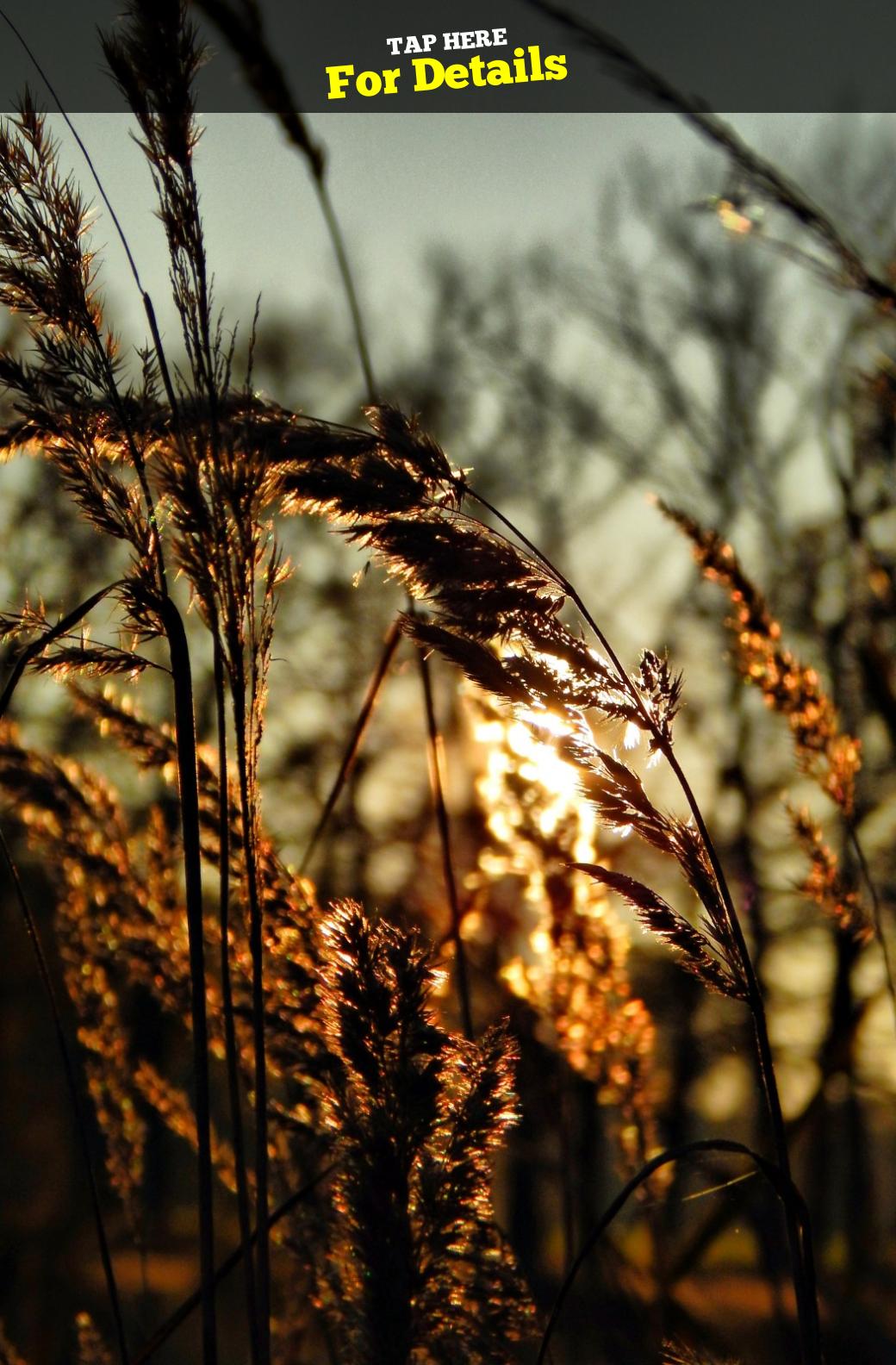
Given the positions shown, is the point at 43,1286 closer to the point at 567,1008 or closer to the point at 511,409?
the point at 511,409

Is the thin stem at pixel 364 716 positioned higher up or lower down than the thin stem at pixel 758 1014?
higher up

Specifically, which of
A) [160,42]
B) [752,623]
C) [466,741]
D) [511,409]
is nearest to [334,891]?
[466,741]

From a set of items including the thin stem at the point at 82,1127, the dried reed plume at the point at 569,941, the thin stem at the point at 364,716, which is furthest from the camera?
the dried reed plume at the point at 569,941

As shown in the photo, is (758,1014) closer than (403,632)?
Yes

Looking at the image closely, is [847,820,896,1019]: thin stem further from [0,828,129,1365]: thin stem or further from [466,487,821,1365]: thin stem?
[0,828,129,1365]: thin stem

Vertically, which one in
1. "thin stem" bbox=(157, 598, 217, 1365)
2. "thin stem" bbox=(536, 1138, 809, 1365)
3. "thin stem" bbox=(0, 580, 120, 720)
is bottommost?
"thin stem" bbox=(536, 1138, 809, 1365)

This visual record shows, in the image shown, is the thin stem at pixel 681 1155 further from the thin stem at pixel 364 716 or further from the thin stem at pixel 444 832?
the thin stem at pixel 364 716

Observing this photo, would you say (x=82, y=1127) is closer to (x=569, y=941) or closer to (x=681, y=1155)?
(x=681, y=1155)

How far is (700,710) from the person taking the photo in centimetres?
739

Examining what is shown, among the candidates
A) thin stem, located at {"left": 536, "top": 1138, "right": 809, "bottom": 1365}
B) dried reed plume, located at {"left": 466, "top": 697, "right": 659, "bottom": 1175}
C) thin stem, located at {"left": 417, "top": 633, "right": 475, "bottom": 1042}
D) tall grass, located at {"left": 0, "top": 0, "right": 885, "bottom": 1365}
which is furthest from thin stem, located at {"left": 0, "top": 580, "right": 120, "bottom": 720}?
dried reed plume, located at {"left": 466, "top": 697, "right": 659, "bottom": 1175}

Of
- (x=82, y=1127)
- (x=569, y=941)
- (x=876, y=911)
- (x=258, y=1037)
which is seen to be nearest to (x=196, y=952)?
(x=258, y=1037)

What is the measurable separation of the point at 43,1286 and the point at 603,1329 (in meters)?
7.46

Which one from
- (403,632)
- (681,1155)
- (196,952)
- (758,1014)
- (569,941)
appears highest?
(403,632)

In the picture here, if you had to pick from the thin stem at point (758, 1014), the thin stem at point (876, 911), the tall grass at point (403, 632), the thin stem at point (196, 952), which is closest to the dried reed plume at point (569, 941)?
the thin stem at point (876, 911)
